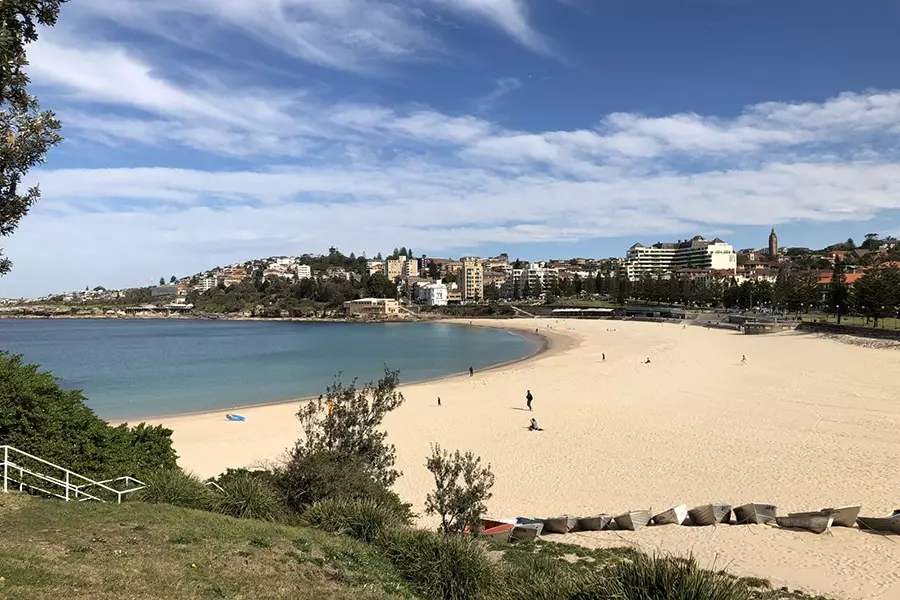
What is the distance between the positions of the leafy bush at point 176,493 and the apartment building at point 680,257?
157 meters

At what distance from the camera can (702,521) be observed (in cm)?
1154

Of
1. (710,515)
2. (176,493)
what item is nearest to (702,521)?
(710,515)

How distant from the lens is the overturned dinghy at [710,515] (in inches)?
454

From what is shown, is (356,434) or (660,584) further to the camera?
(356,434)

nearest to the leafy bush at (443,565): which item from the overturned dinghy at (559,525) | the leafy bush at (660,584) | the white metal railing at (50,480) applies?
the leafy bush at (660,584)

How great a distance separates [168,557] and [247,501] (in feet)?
10.6

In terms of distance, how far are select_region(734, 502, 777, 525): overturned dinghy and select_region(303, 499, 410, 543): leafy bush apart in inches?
280

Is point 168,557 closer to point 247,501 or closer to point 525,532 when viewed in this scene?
point 247,501

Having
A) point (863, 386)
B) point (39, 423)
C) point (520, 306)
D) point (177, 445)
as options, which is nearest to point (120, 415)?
point (177, 445)

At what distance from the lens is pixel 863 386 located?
29.1 meters

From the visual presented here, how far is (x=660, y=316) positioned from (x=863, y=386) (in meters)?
67.7

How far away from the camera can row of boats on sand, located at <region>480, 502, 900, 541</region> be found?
1094cm

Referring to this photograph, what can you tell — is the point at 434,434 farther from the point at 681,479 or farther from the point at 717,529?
the point at 717,529

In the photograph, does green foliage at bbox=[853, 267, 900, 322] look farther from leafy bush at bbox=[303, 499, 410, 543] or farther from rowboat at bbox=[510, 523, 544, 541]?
leafy bush at bbox=[303, 499, 410, 543]
